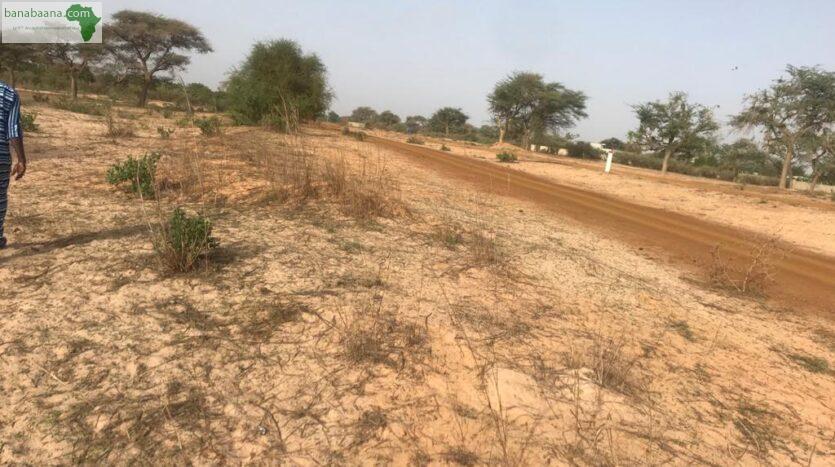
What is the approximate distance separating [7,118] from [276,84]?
1806 cm

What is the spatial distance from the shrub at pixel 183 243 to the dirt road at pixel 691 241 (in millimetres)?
5831

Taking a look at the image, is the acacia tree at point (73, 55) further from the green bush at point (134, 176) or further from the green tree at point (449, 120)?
the green tree at point (449, 120)

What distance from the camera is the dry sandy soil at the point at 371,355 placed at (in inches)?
84.2

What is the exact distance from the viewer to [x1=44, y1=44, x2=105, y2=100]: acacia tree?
24.7 metres

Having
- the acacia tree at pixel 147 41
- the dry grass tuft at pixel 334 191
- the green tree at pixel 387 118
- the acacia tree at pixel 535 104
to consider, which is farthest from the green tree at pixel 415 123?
the dry grass tuft at pixel 334 191

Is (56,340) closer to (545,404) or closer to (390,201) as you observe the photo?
(545,404)

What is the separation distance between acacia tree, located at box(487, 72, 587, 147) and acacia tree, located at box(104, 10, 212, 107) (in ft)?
80.7

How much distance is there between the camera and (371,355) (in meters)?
2.73

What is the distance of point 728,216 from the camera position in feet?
35.0

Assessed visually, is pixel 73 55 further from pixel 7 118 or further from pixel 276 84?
pixel 7 118

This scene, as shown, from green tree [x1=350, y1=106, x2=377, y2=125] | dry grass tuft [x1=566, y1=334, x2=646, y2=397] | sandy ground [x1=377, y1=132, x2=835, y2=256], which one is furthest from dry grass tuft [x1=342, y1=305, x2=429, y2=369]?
green tree [x1=350, y1=106, x2=377, y2=125]

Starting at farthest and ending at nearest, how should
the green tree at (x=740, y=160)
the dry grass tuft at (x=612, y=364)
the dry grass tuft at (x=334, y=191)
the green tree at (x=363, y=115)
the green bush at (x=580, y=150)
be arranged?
1. the green tree at (x=363, y=115)
2. the green bush at (x=580, y=150)
3. the green tree at (x=740, y=160)
4. the dry grass tuft at (x=334, y=191)
5. the dry grass tuft at (x=612, y=364)

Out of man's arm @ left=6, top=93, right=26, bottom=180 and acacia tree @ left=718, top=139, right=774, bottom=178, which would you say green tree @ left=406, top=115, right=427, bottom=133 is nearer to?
acacia tree @ left=718, top=139, right=774, bottom=178

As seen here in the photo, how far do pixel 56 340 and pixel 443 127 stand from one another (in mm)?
56657
